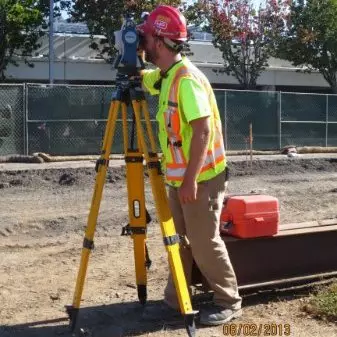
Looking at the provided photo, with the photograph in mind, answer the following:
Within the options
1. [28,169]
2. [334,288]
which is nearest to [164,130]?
[334,288]

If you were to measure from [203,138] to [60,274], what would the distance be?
8.07ft

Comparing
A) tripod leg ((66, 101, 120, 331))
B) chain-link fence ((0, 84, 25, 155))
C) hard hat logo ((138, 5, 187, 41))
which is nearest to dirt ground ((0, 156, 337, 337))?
tripod leg ((66, 101, 120, 331))

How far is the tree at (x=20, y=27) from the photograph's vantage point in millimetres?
22906

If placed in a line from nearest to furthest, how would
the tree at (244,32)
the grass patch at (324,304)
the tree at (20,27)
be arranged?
the grass patch at (324,304) < the tree at (20,27) < the tree at (244,32)

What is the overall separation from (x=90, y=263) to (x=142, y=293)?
1497mm

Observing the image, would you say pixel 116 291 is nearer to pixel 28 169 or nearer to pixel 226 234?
pixel 226 234

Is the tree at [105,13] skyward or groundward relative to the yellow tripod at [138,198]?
skyward

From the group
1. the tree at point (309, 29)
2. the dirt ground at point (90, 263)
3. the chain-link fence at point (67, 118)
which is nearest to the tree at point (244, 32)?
the tree at point (309, 29)

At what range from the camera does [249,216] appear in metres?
5.11

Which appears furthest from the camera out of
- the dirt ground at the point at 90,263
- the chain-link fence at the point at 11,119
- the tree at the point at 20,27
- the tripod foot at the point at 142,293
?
the tree at the point at 20,27

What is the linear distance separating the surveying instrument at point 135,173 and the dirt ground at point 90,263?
414mm

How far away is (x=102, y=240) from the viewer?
307 inches

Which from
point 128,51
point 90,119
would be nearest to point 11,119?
point 90,119

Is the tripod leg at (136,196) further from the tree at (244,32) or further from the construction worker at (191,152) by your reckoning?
the tree at (244,32)
